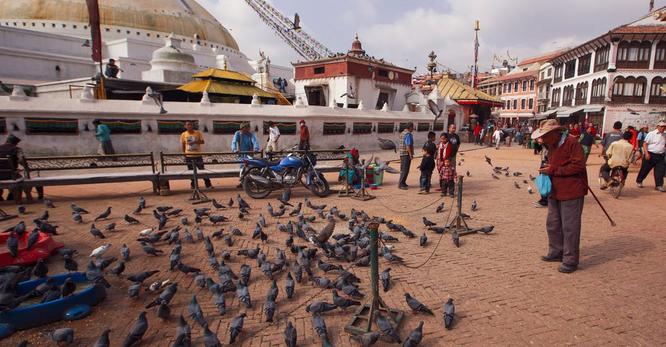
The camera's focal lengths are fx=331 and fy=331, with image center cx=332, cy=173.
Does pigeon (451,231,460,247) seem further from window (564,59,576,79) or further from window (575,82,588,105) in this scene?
window (564,59,576,79)

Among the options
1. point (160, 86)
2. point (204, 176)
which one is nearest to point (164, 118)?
point (204, 176)

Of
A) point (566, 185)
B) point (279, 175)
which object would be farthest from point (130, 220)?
point (566, 185)

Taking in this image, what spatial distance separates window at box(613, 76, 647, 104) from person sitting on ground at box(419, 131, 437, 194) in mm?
34482

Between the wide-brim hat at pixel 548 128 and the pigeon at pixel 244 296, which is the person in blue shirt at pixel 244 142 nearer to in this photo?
the pigeon at pixel 244 296

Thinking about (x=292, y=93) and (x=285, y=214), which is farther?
(x=292, y=93)

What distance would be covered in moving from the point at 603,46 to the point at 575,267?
133 ft

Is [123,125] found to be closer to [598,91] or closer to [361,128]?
[361,128]

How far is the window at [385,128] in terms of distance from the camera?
862 inches

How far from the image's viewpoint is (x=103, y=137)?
43.9 ft

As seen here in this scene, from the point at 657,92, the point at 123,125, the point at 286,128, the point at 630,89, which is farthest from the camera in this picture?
the point at 630,89

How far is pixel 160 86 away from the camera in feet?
75.1

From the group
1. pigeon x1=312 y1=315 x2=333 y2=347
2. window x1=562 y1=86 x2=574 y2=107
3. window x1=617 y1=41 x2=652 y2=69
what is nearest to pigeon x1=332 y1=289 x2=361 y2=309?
pigeon x1=312 y1=315 x2=333 y2=347

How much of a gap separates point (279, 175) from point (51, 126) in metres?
11.0

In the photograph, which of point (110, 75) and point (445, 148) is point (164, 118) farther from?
point (445, 148)
